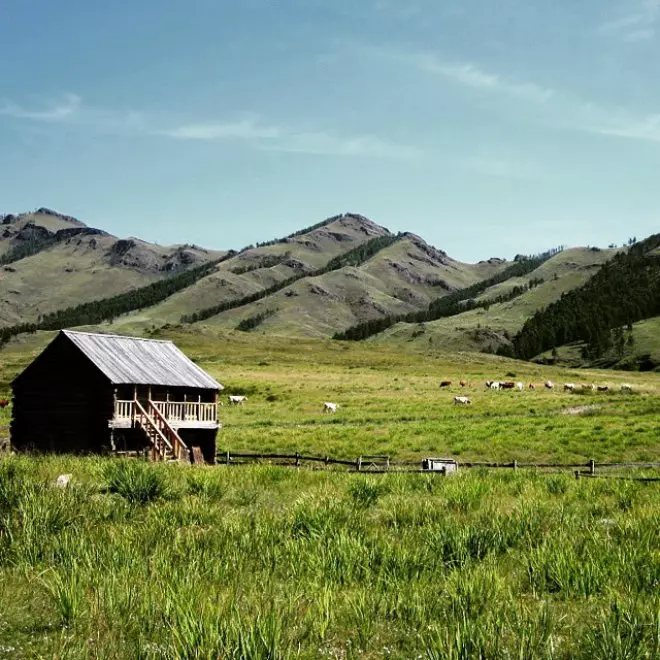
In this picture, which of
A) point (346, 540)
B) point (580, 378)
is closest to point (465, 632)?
point (346, 540)

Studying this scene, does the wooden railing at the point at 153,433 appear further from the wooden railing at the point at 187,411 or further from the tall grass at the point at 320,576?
the tall grass at the point at 320,576

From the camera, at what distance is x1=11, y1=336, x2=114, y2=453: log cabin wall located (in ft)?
121

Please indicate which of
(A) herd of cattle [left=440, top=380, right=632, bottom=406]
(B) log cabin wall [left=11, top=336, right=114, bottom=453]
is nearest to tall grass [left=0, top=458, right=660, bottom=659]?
(B) log cabin wall [left=11, top=336, right=114, bottom=453]

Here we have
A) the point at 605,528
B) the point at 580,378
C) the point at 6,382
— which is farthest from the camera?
the point at 580,378

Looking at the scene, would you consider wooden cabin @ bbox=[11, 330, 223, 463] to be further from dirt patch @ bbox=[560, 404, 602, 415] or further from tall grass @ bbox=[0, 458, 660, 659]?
dirt patch @ bbox=[560, 404, 602, 415]

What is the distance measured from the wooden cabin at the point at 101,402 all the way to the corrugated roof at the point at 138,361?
→ 0.23 feet

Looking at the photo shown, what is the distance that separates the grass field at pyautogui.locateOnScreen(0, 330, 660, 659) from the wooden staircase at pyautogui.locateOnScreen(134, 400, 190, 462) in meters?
17.6

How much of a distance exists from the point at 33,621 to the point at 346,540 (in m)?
3.70

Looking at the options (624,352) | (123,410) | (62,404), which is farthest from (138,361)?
(624,352)

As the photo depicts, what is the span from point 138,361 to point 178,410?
3.69 metres

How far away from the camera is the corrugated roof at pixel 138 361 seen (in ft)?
121

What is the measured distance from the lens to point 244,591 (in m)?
7.32

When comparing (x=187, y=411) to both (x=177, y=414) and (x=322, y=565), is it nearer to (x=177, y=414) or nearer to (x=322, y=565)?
(x=177, y=414)

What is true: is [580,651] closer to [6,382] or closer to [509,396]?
[509,396]
